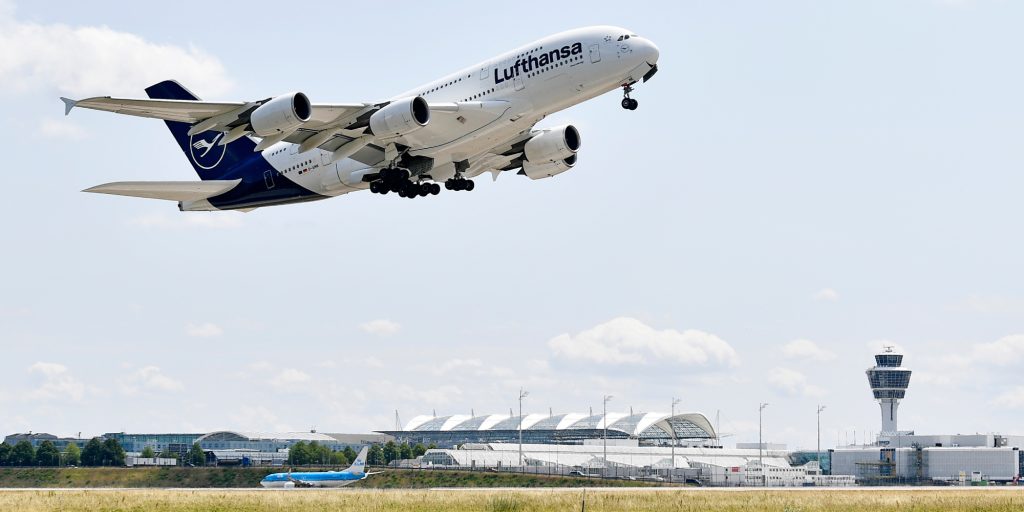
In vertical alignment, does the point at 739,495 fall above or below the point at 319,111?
below

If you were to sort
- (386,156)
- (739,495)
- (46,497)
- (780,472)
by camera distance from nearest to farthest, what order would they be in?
(386,156) → (46,497) → (739,495) → (780,472)

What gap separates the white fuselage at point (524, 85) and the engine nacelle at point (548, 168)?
4689 millimetres

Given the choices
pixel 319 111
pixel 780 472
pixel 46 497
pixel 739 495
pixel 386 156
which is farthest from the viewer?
pixel 780 472

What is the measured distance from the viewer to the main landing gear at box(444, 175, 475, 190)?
193 feet

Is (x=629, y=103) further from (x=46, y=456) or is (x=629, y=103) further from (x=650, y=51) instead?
(x=46, y=456)

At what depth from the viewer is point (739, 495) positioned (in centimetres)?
7225

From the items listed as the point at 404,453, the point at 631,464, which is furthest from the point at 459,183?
the point at 631,464

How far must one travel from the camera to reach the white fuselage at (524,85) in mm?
50031

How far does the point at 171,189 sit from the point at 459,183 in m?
14.0

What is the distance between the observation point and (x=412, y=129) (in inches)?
1997

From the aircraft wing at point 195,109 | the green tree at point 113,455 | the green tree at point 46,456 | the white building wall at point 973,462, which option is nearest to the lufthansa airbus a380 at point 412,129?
the aircraft wing at point 195,109

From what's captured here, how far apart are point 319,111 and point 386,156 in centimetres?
515

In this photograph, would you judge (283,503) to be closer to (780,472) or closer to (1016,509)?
(1016,509)

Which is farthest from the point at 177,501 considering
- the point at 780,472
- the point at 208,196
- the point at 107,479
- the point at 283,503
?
the point at 780,472
